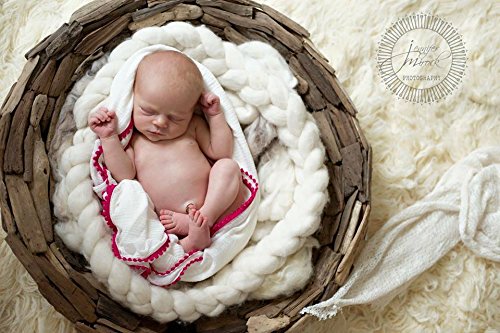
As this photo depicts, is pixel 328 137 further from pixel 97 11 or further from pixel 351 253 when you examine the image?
pixel 97 11

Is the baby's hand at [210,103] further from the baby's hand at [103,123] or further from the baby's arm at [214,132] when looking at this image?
the baby's hand at [103,123]

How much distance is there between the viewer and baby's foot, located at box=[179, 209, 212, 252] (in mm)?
1306

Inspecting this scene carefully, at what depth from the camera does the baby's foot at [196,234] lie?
4.28 feet

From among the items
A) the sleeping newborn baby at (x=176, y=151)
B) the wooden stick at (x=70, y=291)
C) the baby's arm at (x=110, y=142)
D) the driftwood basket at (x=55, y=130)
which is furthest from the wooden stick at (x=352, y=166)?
the wooden stick at (x=70, y=291)

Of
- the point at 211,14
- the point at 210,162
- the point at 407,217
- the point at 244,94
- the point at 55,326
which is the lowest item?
the point at 55,326

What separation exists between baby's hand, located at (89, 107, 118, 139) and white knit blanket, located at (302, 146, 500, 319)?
0.55 metres

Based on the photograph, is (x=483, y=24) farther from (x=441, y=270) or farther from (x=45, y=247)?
(x=45, y=247)

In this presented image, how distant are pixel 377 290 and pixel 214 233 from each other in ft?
1.12

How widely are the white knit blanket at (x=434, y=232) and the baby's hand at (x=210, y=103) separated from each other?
1.34 feet

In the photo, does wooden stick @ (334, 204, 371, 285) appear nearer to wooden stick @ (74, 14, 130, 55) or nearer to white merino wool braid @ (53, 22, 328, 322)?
white merino wool braid @ (53, 22, 328, 322)

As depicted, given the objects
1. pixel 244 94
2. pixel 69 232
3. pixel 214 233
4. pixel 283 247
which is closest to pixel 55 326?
pixel 69 232

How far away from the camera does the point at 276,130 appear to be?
1382 mm

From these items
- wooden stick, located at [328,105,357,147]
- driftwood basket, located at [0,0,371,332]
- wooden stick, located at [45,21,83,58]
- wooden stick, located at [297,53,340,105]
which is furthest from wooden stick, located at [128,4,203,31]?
wooden stick, located at [328,105,357,147]

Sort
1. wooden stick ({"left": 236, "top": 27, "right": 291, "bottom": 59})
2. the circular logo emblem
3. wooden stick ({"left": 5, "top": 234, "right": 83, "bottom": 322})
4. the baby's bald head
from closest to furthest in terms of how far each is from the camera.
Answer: wooden stick ({"left": 5, "top": 234, "right": 83, "bottom": 322}) → the baby's bald head → wooden stick ({"left": 236, "top": 27, "right": 291, "bottom": 59}) → the circular logo emblem
